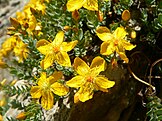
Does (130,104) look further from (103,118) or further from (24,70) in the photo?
(24,70)

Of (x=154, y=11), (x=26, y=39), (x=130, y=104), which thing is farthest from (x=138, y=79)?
(x=26, y=39)

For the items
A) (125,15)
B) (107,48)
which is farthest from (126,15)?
(107,48)

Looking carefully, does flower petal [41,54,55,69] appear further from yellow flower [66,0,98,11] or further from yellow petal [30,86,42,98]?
yellow flower [66,0,98,11]

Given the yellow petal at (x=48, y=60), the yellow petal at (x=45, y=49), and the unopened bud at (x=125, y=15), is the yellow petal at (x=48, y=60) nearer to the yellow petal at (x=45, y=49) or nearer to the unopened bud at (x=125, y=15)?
the yellow petal at (x=45, y=49)

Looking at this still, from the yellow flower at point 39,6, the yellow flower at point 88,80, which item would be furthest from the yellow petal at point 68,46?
the yellow flower at point 39,6

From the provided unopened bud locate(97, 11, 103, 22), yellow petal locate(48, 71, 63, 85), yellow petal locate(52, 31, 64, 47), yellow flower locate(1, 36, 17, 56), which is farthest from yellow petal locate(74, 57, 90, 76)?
yellow flower locate(1, 36, 17, 56)

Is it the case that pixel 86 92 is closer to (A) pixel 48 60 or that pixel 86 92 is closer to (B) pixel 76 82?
(B) pixel 76 82
